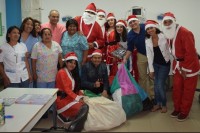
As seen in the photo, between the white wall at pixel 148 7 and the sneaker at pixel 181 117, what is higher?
the white wall at pixel 148 7

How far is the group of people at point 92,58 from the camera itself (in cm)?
308

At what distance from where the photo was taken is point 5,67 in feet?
9.61

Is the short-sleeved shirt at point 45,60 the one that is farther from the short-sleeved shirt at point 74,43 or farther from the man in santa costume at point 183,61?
the man in santa costume at point 183,61

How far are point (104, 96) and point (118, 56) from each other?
70cm

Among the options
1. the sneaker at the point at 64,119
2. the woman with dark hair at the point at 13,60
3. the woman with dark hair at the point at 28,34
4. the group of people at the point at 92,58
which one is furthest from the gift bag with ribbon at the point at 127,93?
the woman with dark hair at the point at 13,60

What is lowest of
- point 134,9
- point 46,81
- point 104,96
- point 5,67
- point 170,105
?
point 170,105

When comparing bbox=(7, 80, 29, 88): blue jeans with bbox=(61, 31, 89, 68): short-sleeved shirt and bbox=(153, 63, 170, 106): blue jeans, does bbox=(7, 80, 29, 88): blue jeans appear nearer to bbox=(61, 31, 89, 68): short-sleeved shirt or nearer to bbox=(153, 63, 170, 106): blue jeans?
bbox=(61, 31, 89, 68): short-sleeved shirt

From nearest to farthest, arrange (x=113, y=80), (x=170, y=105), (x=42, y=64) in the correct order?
(x=42, y=64) → (x=113, y=80) → (x=170, y=105)

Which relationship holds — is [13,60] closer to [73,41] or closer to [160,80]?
[73,41]

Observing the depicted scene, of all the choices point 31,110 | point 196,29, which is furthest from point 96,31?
point 196,29

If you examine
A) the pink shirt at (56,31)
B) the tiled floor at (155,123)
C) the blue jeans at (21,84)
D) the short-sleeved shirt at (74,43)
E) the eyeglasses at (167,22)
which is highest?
the eyeglasses at (167,22)

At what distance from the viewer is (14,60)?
9.56 feet

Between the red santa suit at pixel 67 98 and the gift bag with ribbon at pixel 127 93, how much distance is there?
0.63 meters

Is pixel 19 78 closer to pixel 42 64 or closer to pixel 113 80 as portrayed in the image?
pixel 42 64
